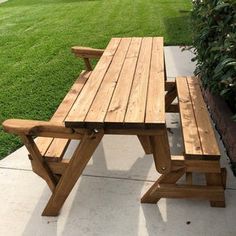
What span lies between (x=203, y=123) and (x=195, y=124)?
0.20 ft

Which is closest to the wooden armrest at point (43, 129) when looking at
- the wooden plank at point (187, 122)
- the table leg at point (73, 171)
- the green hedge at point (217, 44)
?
the table leg at point (73, 171)

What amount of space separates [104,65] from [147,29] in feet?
15.4

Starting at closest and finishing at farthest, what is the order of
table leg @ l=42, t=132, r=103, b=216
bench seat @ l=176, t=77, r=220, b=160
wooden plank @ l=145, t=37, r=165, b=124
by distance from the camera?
1. wooden plank @ l=145, t=37, r=165, b=124
2. table leg @ l=42, t=132, r=103, b=216
3. bench seat @ l=176, t=77, r=220, b=160

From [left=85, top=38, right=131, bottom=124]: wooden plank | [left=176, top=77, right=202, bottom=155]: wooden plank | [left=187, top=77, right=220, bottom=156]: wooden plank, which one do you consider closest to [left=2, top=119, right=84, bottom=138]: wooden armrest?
[left=85, top=38, right=131, bottom=124]: wooden plank

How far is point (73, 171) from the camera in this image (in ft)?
7.75

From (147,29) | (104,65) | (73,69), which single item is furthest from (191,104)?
(147,29)

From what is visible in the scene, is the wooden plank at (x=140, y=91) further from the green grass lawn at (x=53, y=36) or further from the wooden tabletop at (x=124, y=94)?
the green grass lawn at (x=53, y=36)

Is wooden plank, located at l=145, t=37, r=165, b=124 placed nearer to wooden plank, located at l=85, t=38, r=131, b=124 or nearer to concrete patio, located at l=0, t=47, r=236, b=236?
wooden plank, located at l=85, t=38, r=131, b=124

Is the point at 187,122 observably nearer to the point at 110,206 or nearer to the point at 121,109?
the point at 121,109

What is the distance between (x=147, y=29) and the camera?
24.3 feet

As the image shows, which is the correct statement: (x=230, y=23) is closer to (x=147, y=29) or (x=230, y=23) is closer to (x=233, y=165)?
(x=233, y=165)

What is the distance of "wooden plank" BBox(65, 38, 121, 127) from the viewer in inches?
80.7

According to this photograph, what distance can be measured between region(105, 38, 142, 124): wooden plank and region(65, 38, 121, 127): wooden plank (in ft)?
0.48

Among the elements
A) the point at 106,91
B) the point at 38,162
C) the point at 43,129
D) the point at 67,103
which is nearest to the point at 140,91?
the point at 106,91
